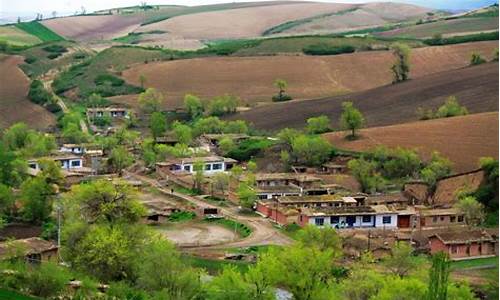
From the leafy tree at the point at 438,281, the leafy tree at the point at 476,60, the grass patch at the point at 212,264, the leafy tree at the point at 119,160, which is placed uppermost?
the leafy tree at the point at 438,281

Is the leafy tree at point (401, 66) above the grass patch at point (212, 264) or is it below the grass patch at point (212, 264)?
above

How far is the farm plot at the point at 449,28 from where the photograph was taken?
8464 cm

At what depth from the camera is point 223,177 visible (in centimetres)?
3962

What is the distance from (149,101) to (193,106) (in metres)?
2.77

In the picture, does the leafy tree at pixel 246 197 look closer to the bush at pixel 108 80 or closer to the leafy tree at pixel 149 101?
the leafy tree at pixel 149 101

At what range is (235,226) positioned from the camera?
3328cm

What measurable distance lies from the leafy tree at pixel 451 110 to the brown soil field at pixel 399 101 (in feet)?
2.07

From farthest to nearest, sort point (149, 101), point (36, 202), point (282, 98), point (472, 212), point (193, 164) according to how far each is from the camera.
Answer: point (282, 98)
point (149, 101)
point (193, 164)
point (472, 212)
point (36, 202)

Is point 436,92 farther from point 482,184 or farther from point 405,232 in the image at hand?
point 405,232

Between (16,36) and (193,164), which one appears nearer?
(193,164)

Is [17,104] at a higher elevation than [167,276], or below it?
below

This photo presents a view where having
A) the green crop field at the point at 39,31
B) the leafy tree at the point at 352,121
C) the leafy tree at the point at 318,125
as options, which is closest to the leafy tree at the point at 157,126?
the leafy tree at the point at 318,125

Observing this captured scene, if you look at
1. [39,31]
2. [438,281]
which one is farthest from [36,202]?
[39,31]

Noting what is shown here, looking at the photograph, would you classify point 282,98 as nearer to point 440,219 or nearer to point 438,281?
point 440,219
